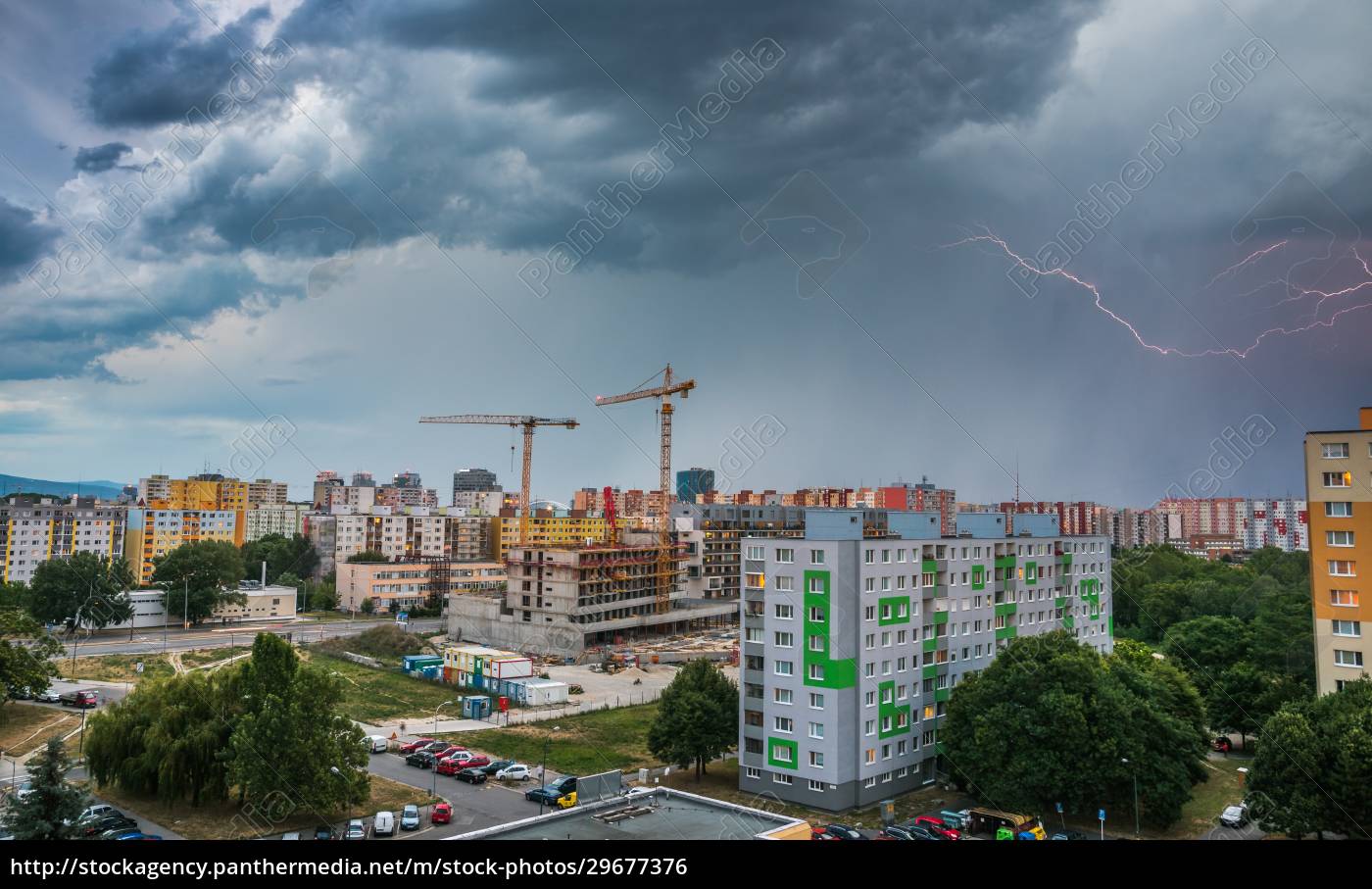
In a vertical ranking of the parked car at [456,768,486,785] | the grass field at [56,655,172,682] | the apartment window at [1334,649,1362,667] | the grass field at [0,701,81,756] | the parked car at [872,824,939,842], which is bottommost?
the parked car at [456,768,486,785]

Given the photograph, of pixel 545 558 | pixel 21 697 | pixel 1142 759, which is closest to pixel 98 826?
pixel 21 697

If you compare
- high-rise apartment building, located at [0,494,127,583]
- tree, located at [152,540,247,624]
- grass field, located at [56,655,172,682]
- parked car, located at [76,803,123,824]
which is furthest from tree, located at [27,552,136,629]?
parked car, located at [76,803,123,824]

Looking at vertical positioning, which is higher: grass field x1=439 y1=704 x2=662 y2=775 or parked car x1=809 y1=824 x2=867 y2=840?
parked car x1=809 y1=824 x2=867 y2=840

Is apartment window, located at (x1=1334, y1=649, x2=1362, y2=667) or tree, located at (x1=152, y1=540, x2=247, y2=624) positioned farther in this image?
tree, located at (x1=152, y1=540, x2=247, y2=624)

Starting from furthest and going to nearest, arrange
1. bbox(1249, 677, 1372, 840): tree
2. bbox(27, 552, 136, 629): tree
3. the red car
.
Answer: bbox(27, 552, 136, 629): tree, the red car, bbox(1249, 677, 1372, 840): tree

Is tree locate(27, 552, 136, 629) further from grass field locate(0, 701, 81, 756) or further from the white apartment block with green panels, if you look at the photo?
the white apartment block with green panels
